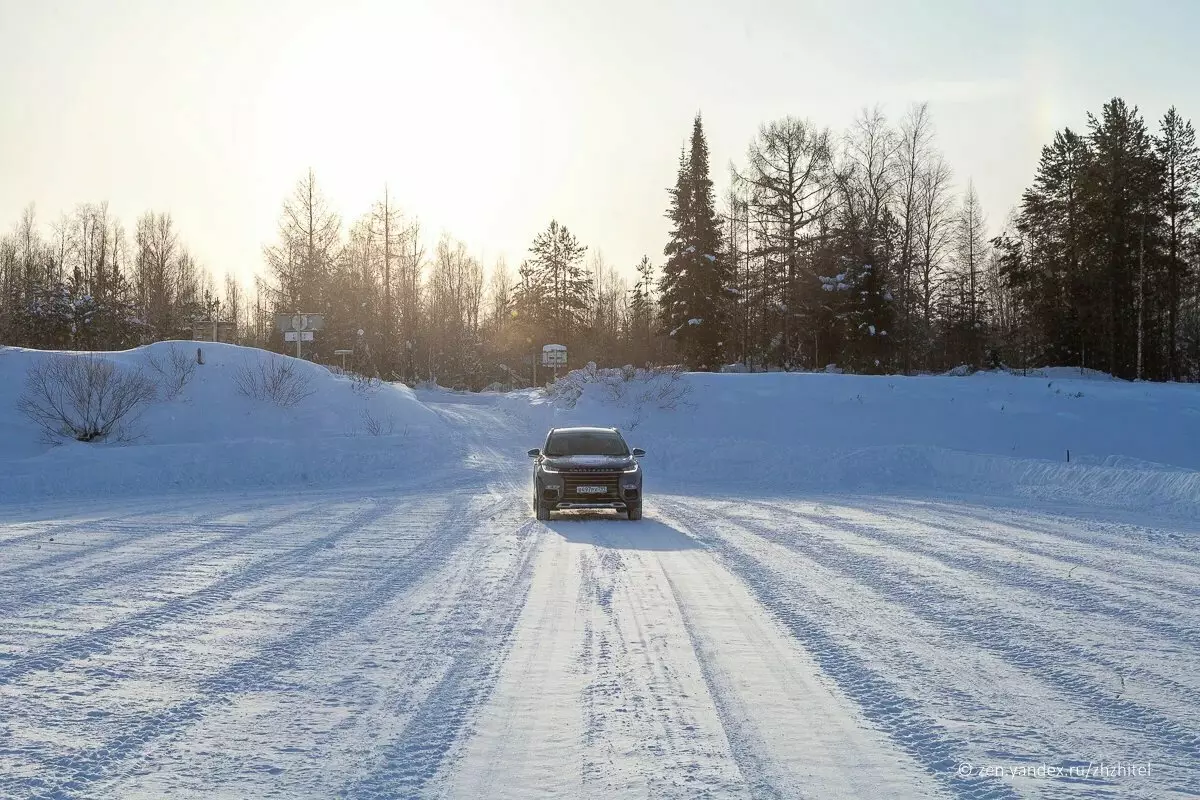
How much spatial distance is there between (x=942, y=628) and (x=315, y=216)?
61.7 m

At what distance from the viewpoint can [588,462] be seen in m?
15.3

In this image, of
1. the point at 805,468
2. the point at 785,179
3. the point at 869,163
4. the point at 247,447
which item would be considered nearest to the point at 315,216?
the point at 785,179

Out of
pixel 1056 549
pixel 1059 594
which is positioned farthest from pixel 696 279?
pixel 1059 594

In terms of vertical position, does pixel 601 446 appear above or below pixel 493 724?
above

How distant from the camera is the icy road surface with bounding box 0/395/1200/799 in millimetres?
4348

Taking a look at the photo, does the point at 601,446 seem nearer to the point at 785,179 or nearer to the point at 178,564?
the point at 178,564

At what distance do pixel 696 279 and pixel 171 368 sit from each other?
30.5 metres

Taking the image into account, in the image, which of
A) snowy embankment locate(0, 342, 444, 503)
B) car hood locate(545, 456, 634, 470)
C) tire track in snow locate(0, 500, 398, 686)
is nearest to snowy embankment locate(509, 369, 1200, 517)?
car hood locate(545, 456, 634, 470)

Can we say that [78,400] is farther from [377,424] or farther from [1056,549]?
[1056,549]

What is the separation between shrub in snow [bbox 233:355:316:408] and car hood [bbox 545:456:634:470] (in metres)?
18.1

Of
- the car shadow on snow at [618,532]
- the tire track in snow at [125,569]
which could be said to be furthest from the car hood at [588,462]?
the tire track in snow at [125,569]

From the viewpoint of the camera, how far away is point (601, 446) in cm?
1639

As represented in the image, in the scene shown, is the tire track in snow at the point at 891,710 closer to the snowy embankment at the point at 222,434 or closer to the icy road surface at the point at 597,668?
the icy road surface at the point at 597,668

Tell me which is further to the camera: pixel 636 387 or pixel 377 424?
pixel 636 387
